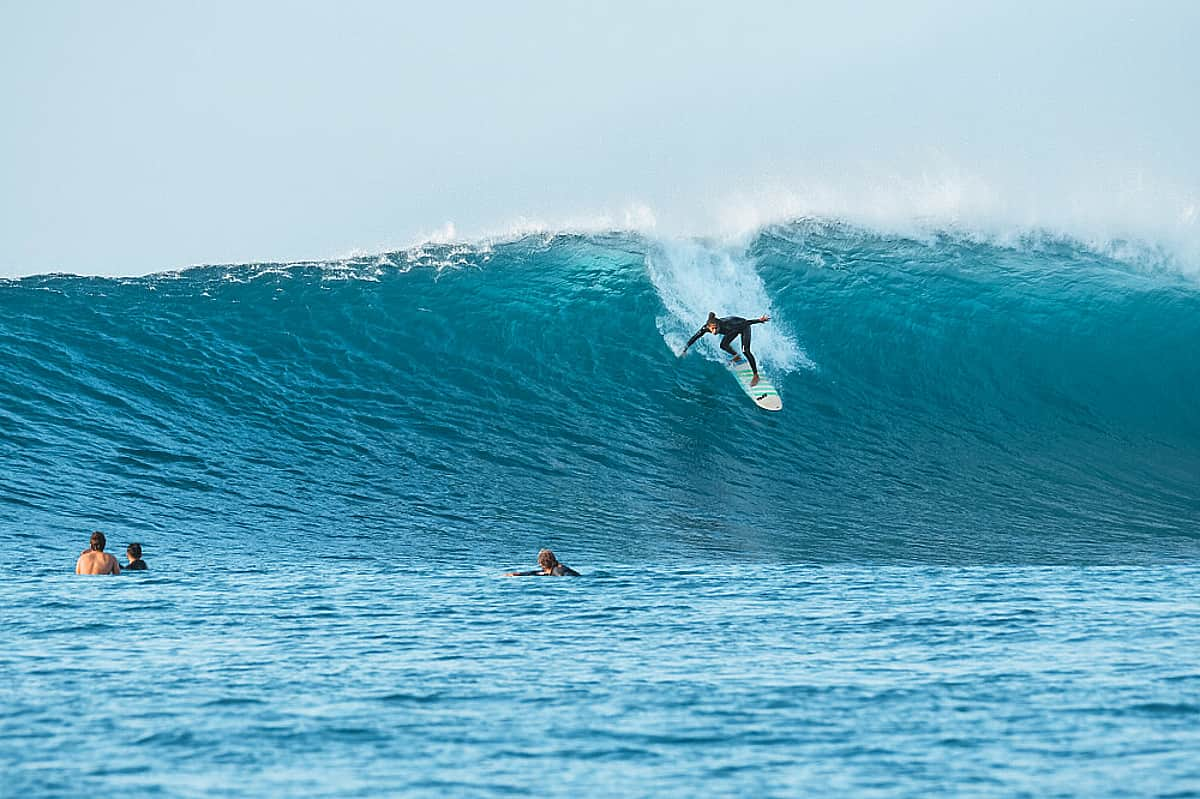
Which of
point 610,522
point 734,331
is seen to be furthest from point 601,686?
point 734,331

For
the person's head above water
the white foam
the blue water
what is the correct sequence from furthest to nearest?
the white foam
the person's head above water
the blue water

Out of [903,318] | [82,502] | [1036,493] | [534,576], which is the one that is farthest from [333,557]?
[903,318]

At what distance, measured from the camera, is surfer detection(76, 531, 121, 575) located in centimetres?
1202

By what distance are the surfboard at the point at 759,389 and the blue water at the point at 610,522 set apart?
0.55 feet

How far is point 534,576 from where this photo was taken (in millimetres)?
12258

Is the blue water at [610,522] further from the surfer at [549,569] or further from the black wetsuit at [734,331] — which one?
the black wetsuit at [734,331]

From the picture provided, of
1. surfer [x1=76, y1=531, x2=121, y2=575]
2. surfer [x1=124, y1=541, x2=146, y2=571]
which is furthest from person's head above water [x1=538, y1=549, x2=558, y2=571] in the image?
surfer [x1=76, y1=531, x2=121, y2=575]

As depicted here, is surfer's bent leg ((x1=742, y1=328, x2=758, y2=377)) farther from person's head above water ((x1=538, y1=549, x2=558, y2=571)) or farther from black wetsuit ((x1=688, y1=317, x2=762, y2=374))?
person's head above water ((x1=538, y1=549, x2=558, y2=571))

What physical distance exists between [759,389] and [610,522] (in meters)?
4.77

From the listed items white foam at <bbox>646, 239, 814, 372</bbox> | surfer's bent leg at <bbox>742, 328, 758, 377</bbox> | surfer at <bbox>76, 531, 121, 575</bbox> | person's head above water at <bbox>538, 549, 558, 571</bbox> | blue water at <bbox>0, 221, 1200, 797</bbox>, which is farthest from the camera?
white foam at <bbox>646, 239, 814, 372</bbox>

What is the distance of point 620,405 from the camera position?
62.3 feet

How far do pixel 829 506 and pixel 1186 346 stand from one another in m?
8.61

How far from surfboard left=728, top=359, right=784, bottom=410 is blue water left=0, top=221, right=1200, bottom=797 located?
0.17m

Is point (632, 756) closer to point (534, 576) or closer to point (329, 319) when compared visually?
point (534, 576)
